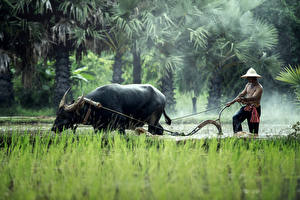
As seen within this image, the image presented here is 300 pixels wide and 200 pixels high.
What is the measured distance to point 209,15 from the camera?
17.0 metres

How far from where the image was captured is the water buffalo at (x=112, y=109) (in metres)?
6.94

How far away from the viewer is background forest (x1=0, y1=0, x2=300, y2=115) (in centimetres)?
1376

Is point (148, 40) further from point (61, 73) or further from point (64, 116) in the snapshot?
point (64, 116)

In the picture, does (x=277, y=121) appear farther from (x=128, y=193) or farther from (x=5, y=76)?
(x=128, y=193)

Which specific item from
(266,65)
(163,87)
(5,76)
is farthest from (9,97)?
(266,65)

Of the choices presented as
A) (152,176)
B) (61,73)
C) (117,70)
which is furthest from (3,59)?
(152,176)

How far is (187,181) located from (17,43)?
1135 cm

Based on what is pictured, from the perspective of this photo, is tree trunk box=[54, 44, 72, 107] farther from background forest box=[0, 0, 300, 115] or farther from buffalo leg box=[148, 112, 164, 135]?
buffalo leg box=[148, 112, 164, 135]

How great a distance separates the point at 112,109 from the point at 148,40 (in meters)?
9.54

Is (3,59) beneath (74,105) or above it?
above

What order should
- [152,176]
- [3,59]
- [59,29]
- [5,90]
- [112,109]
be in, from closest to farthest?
[152,176], [112,109], [3,59], [59,29], [5,90]

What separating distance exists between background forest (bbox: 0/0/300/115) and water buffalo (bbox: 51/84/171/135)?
6.43m

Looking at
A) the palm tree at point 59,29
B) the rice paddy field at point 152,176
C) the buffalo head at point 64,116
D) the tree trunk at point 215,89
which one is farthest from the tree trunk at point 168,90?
the rice paddy field at point 152,176

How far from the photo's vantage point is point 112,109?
719 centimetres
